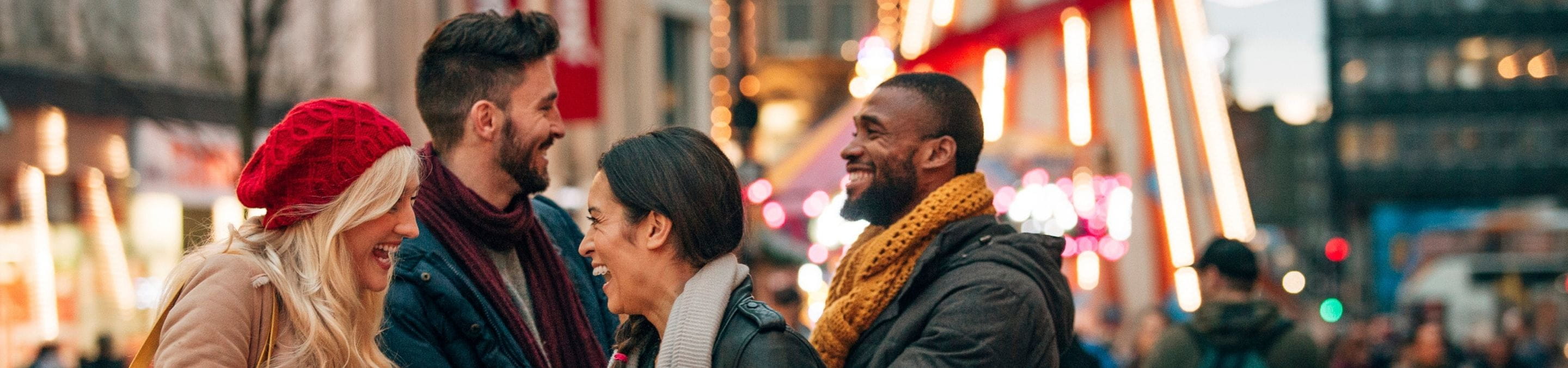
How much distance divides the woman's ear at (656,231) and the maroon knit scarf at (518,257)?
79 centimetres

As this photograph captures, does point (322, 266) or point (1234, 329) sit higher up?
point (322, 266)

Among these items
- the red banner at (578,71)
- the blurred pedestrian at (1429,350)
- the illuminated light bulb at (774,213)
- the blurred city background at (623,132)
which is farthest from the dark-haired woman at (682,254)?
the illuminated light bulb at (774,213)

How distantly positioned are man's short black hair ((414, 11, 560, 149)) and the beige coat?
0.98 meters

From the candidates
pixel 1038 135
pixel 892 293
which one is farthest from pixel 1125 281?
pixel 892 293

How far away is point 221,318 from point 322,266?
229 millimetres

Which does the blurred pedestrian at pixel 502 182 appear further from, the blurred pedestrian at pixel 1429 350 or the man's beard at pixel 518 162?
the blurred pedestrian at pixel 1429 350

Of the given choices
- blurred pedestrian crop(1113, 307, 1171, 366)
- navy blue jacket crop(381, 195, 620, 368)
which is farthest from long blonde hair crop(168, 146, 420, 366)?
blurred pedestrian crop(1113, 307, 1171, 366)

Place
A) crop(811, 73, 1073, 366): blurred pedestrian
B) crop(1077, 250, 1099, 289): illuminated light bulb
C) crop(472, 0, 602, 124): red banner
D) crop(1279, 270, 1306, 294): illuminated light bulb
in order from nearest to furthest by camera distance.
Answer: crop(811, 73, 1073, 366): blurred pedestrian, crop(1077, 250, 1099, 289): illuminated light bulb, crop(472, 0, 602, 124): red banner, crop(1279, 270, 1306, 294): illuminated light bulb

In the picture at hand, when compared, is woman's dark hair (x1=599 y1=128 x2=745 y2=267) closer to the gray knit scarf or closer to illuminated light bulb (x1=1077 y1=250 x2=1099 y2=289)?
the gray knit scarf

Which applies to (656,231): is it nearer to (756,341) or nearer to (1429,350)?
(756,341)

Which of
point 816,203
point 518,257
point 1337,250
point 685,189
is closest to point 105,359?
point 816,203

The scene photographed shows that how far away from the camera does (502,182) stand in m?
3.67

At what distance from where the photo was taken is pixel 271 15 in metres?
11.4

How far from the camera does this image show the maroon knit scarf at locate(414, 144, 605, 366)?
11.3 ft
